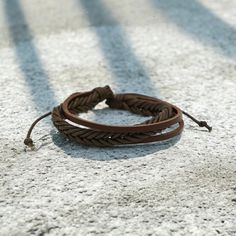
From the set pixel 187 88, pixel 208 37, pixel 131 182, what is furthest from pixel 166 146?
pixel 208 37

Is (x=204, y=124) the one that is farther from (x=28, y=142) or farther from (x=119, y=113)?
(x=28, y=142)

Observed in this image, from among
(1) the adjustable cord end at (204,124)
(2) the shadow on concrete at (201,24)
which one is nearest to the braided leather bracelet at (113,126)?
(1) the adjustable cord end at (204,124)

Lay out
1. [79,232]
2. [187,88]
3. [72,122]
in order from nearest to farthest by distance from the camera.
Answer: [79,232]
[72,122]
[187,88]

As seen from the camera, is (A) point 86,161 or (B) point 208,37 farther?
(B) point 208,37

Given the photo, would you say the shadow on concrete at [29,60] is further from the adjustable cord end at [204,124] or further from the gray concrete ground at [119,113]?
the adjustable cord end at [204,124]

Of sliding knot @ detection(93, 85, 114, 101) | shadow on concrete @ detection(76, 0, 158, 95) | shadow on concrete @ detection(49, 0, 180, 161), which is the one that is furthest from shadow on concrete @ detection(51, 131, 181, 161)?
shadow on concrete @ detection(76, 0, 158, 95)

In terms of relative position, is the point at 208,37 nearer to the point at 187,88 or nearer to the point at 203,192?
the point at 187,88

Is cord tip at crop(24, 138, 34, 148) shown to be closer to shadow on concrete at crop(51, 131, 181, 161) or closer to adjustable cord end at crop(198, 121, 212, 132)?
shadow on concrete at crop(51, 131, 181, 161)

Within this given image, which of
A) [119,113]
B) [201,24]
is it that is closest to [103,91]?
[119,113]
